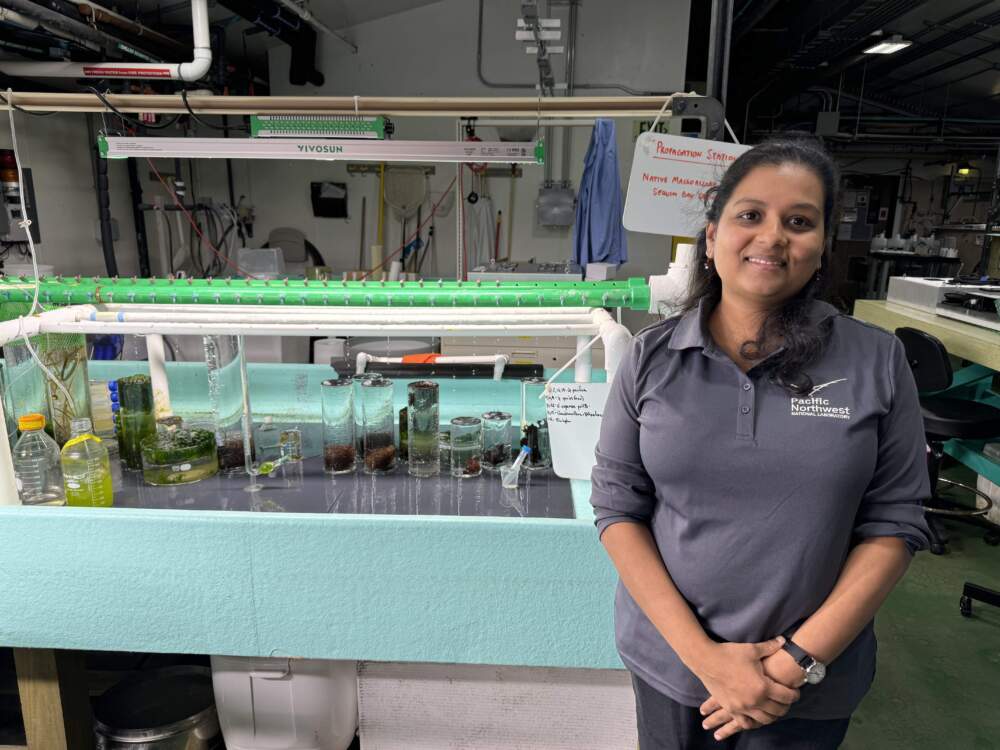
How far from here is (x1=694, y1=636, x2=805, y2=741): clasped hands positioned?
91 cm

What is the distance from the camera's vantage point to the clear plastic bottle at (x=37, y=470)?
59.2 inches

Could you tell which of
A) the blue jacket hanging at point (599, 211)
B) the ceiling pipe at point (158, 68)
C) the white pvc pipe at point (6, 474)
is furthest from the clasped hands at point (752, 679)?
the ceiling pipe at point (158, 68)

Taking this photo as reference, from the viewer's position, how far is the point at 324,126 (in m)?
1.99

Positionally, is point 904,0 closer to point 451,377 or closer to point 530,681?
point 451,377

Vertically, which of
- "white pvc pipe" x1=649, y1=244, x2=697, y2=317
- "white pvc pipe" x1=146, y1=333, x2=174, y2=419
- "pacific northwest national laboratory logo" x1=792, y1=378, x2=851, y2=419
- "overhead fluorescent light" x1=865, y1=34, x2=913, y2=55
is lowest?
"white pvc pipe" x1=146, y1=333, x2=174, y2=419

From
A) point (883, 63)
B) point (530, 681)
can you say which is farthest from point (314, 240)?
point (883, 63)

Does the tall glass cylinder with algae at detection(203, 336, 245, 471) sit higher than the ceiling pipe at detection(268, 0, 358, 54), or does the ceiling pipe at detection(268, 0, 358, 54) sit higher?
the ceiling pipe at detection(268, 0, 358, 54)

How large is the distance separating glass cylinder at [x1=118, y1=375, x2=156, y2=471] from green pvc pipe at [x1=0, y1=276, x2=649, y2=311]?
220 mm

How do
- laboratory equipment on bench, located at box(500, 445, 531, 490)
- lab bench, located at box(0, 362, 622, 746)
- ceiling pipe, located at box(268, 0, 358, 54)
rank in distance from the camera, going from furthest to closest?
ceiling pipe, located at box(268, 0, 358, 54)
laboratory equipment on bench, located at box(500, 445, 531, 490)
lab bench, located at box(0, 362, 622, 746)

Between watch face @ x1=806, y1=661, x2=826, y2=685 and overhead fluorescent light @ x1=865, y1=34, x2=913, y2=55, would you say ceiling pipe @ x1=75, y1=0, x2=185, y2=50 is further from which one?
overhead fluorescent light @ x1=865, y1=34, x2=913, y2=55

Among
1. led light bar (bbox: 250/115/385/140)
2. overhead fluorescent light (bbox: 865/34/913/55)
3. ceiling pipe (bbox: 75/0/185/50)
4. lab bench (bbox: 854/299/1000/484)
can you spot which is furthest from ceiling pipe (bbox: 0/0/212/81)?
overhead fluorescent light (bbox: 865/34/913/55)

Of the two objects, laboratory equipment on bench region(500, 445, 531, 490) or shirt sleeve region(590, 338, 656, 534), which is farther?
laboratory equipment on bench region(500, 445, 531, 490)

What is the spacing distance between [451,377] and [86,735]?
1328 millimetres

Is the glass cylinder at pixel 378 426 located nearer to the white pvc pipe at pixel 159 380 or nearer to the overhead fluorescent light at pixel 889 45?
the white pvc pipe at pixel 159 380
